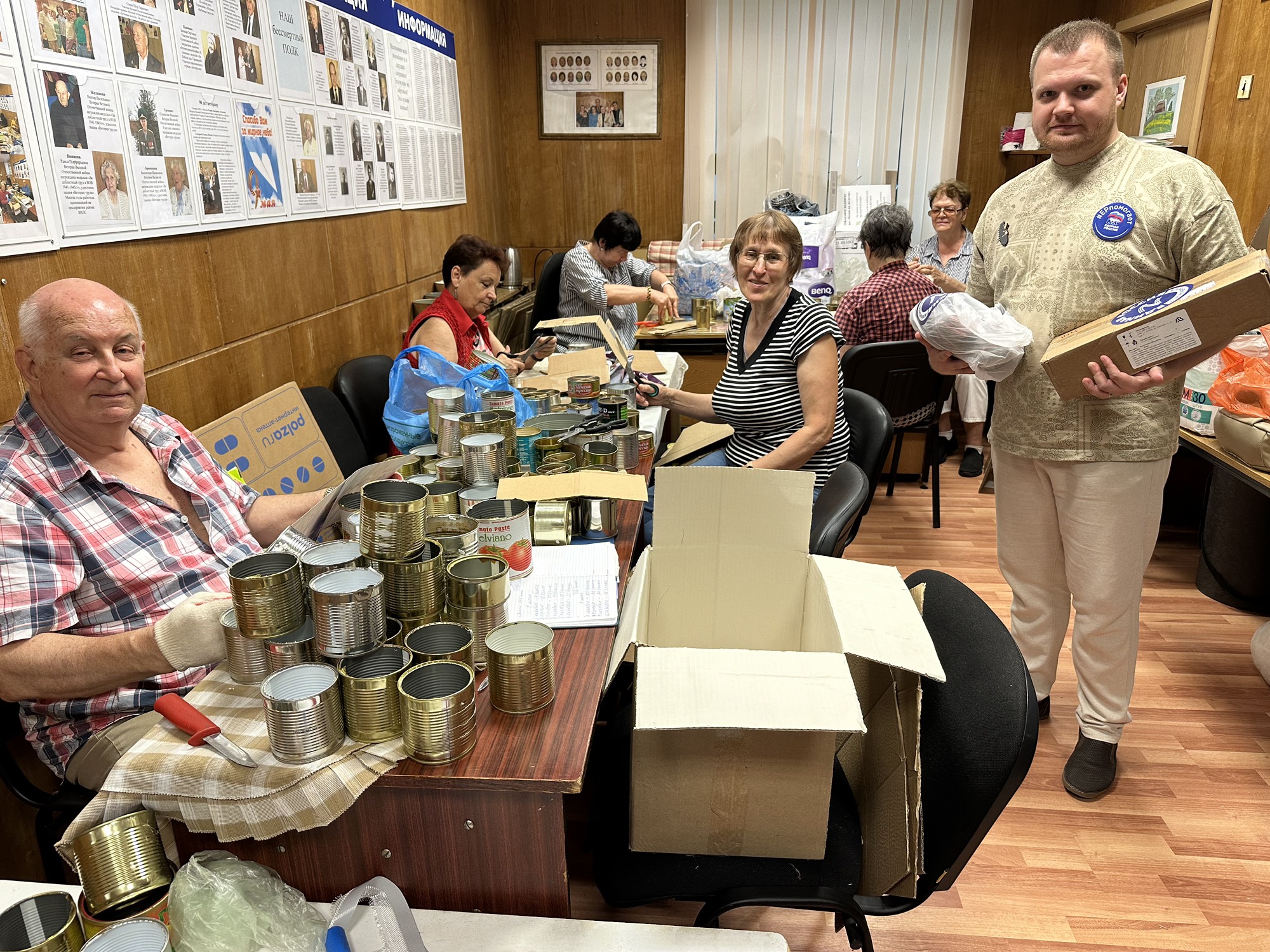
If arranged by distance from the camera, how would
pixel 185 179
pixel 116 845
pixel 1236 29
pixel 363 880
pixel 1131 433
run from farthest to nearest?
1. pixel 1236 29
2. pixel 185 179
3. pixel 1131 433
4. pixel 363 880
5. pixel 116 845

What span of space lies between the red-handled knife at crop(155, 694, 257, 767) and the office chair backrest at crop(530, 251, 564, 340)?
11.5 ft

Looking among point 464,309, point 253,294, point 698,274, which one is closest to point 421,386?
point 253,294

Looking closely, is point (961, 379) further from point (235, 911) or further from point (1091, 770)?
point (235, 911)

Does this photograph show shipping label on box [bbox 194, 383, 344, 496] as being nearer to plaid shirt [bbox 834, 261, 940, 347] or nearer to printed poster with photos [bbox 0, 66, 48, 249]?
printed poster with photos [bbox 0, 66, 48, 249]

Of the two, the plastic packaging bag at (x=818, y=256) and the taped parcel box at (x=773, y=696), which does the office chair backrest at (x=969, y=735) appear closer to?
the taped parcel box at (x=773, y=696)

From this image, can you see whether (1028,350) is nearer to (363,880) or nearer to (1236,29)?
(363,880)

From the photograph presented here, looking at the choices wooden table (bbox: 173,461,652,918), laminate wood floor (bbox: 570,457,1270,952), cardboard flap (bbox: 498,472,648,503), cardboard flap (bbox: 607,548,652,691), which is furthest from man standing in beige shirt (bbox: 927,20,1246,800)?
wooden table (bbox: 173,461,652,918)

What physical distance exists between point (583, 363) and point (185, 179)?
4.25ft

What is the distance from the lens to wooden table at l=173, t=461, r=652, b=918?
1.03 metres

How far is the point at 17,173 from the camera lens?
69.2 inches

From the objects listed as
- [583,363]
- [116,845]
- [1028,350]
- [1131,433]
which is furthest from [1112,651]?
[116,845]

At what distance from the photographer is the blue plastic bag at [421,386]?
2.46 m

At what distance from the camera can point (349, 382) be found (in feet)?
10.4

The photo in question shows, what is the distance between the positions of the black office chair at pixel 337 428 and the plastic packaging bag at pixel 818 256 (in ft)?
9.13
